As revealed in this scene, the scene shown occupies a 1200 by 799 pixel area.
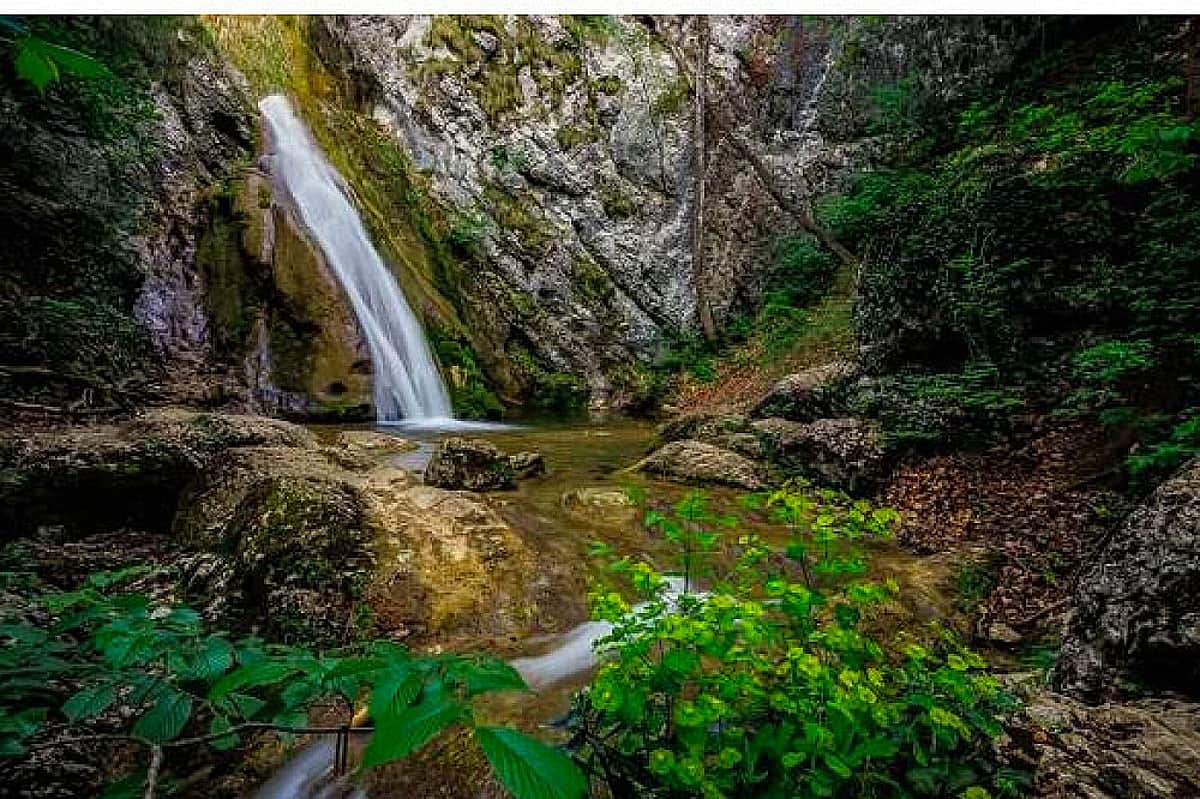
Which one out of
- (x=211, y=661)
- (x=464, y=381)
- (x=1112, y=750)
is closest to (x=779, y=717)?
(x=1112, y=750)

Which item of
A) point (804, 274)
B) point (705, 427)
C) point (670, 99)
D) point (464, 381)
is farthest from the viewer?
point (670, 99)

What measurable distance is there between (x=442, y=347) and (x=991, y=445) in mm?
8705

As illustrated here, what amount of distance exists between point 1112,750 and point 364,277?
10.9 metres

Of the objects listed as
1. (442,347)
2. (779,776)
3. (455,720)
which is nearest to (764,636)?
(779,776)

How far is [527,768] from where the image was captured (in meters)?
0.66

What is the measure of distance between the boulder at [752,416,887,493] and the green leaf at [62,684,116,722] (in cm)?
551

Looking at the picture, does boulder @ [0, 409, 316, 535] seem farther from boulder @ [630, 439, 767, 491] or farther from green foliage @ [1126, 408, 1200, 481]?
green foliage @ [1126, 408, 1200, 481]

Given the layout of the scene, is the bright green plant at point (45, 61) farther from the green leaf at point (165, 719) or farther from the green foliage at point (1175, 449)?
the green foliage at point (1175, 449)

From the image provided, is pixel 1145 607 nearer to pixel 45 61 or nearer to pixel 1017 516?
pixel 1017 516

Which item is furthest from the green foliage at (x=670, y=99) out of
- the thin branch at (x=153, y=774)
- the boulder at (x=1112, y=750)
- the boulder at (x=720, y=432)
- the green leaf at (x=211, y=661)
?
the thin branch at (x=153, y=774)

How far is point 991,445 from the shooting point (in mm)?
5391

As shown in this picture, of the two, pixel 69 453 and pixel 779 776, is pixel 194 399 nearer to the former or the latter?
pixel 69 453

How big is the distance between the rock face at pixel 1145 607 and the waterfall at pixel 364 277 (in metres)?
8.76

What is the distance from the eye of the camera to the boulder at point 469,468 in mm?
5453
